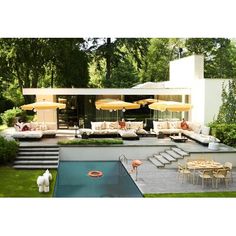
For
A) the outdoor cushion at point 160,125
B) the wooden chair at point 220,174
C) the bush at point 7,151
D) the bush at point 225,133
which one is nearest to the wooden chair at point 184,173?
the wooden chair at point 220,174

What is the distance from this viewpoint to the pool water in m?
14.8

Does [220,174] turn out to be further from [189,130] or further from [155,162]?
[189,130]

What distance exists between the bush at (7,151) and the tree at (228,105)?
1198 centimetres

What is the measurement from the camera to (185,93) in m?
25.2

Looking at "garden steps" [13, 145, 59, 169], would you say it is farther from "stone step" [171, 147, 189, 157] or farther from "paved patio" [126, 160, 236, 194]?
"stone step" [171, 147, 189, 157]

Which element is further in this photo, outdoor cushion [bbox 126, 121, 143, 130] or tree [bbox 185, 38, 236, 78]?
tree [bbox 185, 38, 236, 78]

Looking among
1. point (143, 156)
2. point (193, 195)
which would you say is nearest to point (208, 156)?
point (143, 156)

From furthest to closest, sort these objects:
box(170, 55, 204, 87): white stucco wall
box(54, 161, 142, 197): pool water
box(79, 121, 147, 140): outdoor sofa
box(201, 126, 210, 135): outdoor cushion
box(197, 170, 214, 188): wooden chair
A: box(170, 55, 204, 87): white stucco wall, box(79, 121, 147, 140): outdoor sofa, box(201, 126, 210, 135): outdoor cushion, box(197, 170, 214, 188): wooden chair, box(54, 161, 142, 197): pool water

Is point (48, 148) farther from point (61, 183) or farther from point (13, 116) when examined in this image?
point (13, 116)

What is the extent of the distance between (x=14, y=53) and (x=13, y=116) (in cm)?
661

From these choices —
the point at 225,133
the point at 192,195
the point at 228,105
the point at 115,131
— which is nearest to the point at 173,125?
the point at 228,105

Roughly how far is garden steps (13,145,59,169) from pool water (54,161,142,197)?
0.56 m

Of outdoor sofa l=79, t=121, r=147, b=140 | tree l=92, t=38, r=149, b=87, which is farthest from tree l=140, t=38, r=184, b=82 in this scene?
outdoor sofa l=79, t=121, r=147, b=140

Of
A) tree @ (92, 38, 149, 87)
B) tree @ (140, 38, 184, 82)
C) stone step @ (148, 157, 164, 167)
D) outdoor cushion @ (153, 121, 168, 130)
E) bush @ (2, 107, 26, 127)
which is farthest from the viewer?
tree @ (140, 38, 184, 82)
